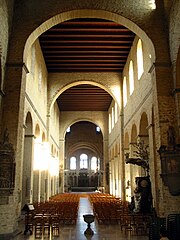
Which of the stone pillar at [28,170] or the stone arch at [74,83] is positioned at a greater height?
the stone arch at [74,83]

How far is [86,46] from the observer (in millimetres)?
18562

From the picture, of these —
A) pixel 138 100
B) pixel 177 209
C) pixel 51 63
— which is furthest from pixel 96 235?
pixel 51 63

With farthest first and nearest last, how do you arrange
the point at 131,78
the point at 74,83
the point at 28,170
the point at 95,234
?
the point at 74,83 < the point at 131,78 < the point at 28,170 < the point at 95,234

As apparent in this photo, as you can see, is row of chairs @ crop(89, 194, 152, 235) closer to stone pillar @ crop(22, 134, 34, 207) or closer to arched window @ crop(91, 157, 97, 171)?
stone pillar @ crop(22, 134, 34, 207)

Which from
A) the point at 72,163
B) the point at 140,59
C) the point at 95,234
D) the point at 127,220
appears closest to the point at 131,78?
the point at 140,59

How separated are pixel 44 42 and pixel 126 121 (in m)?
7.97

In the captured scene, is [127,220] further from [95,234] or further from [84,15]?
[84,15]

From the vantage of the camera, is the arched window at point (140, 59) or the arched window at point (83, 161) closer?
the arched window at point (140, 59)

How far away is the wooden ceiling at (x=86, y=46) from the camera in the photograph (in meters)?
16.5

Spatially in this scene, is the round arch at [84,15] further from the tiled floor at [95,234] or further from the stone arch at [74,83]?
the stone arch at [74,83]

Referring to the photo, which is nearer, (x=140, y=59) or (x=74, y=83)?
(x=140, y=59)

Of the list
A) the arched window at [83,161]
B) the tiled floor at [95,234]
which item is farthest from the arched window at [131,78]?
the arched window at [83,161]

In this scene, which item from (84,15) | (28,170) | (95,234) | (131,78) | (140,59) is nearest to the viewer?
(95,234)

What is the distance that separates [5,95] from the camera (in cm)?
1092
